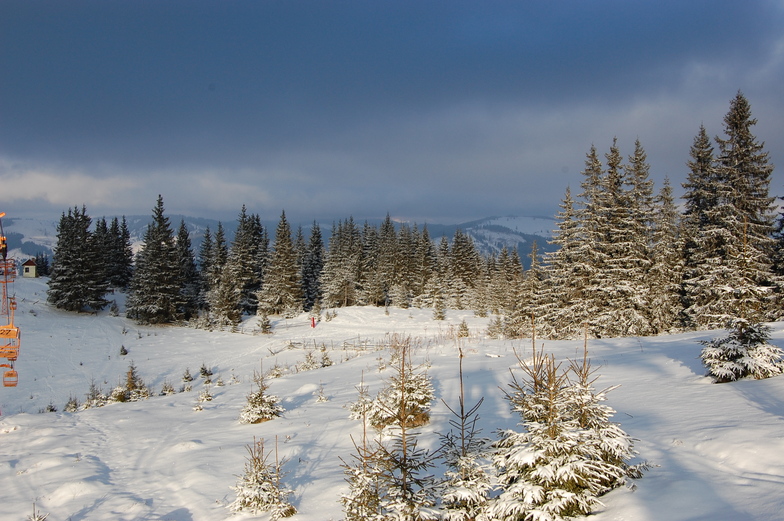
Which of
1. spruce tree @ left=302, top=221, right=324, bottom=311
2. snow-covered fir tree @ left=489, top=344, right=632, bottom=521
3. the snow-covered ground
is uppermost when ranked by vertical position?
spruce tree @ left=302, top=221, right=324, bottom=311

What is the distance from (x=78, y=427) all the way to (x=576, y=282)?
2727 cm

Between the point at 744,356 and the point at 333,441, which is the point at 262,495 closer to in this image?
the point at 333,441

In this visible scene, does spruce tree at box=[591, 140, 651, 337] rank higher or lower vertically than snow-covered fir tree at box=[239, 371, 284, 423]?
higher

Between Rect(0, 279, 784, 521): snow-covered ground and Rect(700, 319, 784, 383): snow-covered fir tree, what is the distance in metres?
0.39

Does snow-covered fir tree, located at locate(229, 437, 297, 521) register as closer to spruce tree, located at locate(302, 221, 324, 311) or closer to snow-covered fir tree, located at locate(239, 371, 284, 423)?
snow-covered fir tree, located at locate(239, 371, 284, 423)

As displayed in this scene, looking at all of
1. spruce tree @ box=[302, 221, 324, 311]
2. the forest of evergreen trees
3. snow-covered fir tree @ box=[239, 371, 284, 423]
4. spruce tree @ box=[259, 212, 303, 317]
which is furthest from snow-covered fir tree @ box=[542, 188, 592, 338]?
spruce tree @ box=[302, 221, 324, 311]

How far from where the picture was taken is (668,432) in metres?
7.06

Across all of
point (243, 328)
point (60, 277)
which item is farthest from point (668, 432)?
point (60, 277)

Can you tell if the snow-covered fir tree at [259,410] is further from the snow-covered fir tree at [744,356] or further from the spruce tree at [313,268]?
the spruce tree at [313,268]

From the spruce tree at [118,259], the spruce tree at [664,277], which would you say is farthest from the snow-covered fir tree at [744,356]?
the spruce tree at [118,259]

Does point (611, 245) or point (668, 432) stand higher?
point (611, 245)

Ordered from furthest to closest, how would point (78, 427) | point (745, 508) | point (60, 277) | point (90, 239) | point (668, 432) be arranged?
1. point (90, 239)
2. point (60, 277)
3. point (78, 427)
4. point (668, 432)
5. point (745, 508)

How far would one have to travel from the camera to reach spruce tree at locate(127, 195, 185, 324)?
44375 millimetres

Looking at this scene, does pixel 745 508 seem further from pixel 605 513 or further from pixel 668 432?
pixel 668 432
